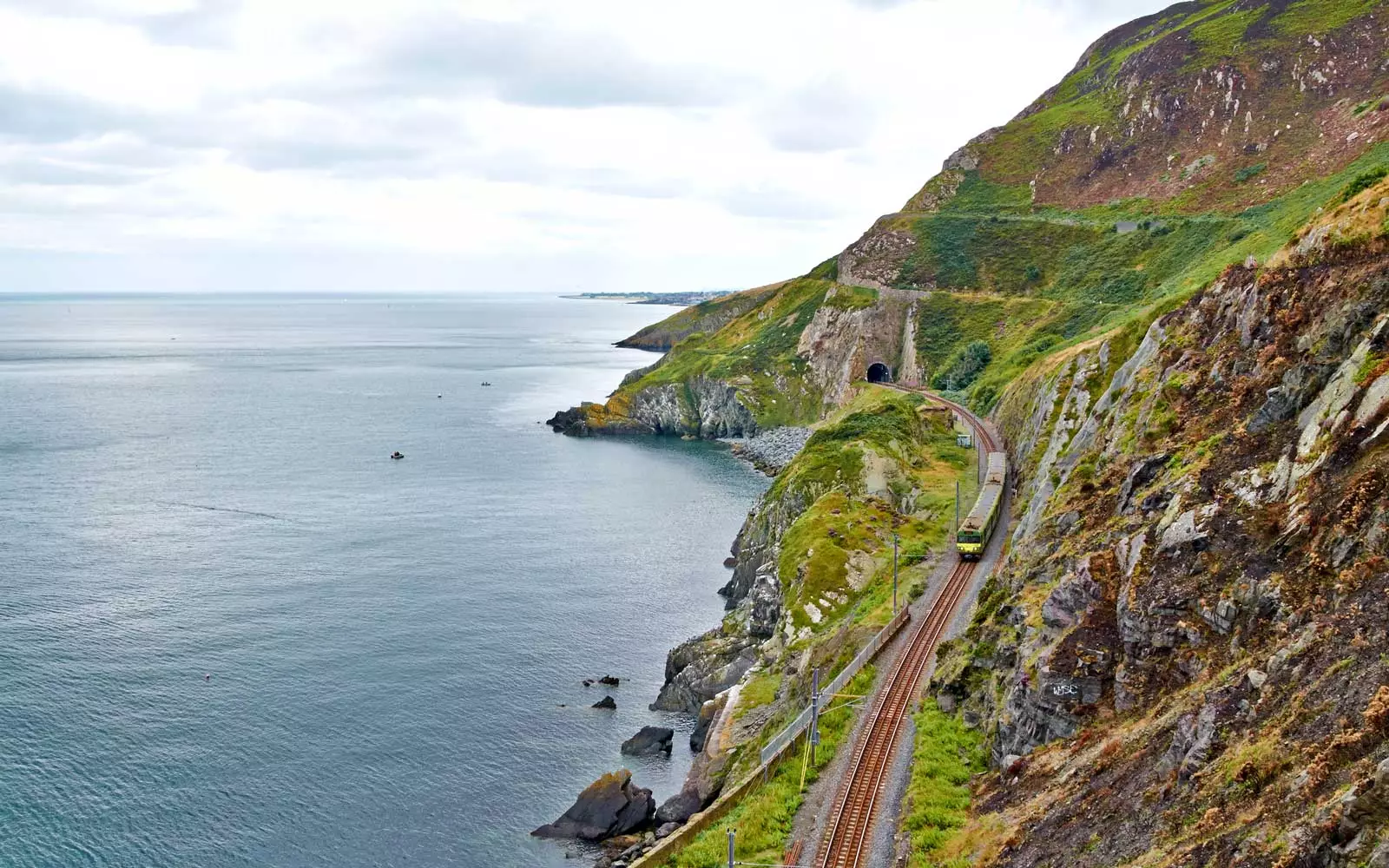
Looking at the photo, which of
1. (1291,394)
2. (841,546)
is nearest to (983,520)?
(841,546)

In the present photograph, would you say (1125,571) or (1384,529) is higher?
(1384,529)

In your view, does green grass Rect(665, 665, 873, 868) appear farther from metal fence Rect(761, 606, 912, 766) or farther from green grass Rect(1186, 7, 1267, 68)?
green grass Rect(1186, 7, 1267, 68)

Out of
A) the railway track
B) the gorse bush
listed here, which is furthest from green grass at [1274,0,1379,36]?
the railway track

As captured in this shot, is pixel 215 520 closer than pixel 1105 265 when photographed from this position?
Yes

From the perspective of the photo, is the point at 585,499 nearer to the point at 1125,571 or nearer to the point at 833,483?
the point at 833,483

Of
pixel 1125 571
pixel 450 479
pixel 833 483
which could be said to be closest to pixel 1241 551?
pixel 1125 571

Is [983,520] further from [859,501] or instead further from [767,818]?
[767,818]
